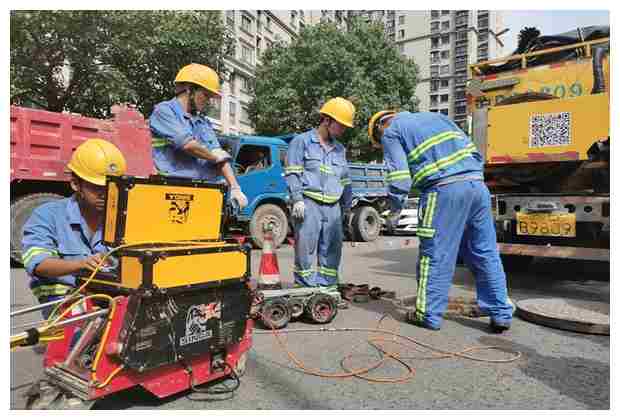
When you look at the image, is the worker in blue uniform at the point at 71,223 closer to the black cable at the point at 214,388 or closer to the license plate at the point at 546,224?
the black cable at the point at 214,388

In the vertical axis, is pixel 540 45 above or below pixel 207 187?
above

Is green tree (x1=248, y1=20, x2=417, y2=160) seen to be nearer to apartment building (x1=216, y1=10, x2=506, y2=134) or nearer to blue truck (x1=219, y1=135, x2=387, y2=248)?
blue truck (x1=219, y1=135, x2=387, y2=248)

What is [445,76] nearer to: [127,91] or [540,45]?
[127,91]

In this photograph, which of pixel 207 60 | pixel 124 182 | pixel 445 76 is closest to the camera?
pixel 124 182

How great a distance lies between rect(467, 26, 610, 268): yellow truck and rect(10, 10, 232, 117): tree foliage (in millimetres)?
10898

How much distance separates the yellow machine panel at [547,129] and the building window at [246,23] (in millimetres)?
35133

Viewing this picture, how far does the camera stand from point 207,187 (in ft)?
8.64

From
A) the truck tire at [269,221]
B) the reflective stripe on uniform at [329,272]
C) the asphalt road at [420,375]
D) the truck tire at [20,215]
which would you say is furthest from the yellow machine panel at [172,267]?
the truck tire at [269,221]

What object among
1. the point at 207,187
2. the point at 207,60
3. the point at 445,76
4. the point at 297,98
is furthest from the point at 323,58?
the point at 445,76

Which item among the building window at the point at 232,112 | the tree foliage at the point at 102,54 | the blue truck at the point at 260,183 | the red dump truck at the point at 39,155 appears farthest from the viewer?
the building window at the point at 232,112

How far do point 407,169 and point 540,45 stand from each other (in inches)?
155

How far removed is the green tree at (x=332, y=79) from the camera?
69.5ft

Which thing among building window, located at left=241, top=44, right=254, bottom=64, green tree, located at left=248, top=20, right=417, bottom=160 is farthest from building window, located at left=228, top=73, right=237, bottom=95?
green tree, located at left=248, top=20, right=417, bottom=160

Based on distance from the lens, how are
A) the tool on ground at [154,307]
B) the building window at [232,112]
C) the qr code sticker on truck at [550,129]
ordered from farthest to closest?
the building window at [232,112] → the qr code sticker on truck at [550,129] → the tool on ground at [154,307]
